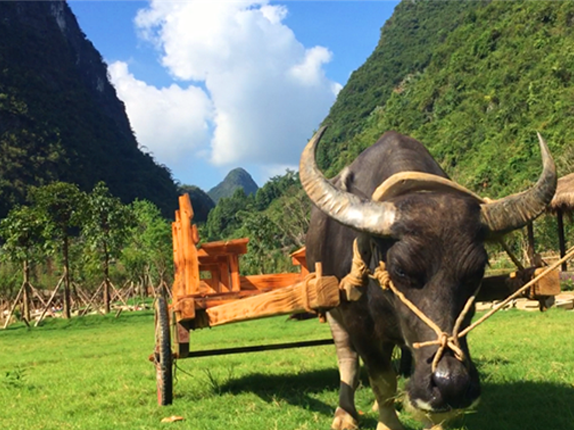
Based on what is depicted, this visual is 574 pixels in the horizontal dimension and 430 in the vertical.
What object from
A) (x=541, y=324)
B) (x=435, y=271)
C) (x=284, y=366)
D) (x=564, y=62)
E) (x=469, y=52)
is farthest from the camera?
(x=469, y=52)

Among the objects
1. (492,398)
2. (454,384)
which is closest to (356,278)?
(454,384)

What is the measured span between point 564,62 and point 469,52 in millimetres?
17777

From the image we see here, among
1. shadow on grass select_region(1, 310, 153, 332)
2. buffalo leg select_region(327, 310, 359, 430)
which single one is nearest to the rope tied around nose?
buffalo leg select_region(327, 310, 359, 430)

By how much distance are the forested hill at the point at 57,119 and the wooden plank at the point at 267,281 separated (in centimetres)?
6585

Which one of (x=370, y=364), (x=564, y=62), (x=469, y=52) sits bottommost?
(x=370, y=364)

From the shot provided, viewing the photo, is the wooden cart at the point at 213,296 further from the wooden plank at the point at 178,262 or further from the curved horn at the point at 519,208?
the curved horn at the point at 519,208

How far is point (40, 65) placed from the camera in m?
91.4

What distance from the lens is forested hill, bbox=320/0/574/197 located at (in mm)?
36906

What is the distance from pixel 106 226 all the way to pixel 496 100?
35416mm

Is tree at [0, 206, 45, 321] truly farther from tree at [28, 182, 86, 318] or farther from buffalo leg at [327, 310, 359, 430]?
buffalo leg at [327, 310, 359, 430]

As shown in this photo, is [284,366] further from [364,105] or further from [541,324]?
[364,105]

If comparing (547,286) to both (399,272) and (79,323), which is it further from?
(79,323)

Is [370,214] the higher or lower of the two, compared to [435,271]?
higher

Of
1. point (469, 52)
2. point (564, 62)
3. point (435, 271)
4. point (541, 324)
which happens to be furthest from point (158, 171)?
point (435, 271)
